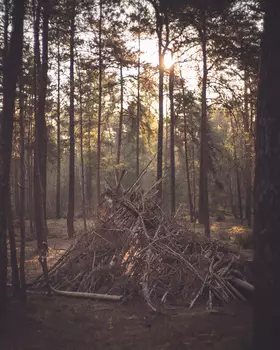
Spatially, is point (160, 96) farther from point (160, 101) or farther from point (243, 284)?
point (243, 284)

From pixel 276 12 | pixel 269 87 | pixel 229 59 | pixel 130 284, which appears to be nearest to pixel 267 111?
pixel 269 87

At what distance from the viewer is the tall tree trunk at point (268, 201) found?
379cm

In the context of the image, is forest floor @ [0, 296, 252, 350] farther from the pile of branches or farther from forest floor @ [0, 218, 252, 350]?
the pile of branches

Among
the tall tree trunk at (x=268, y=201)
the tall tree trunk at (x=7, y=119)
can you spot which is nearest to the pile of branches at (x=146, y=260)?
the tall tree trunk at (x=7, y=119)

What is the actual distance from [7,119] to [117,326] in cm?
404

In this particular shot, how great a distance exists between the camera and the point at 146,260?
23.3ft

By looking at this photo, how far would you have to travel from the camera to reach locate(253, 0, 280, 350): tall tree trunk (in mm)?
3791

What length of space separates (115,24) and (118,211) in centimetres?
1155

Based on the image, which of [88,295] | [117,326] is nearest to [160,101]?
[88,295]

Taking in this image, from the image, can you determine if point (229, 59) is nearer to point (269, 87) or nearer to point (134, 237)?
point (134, 237)

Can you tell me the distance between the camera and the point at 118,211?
29.6ft

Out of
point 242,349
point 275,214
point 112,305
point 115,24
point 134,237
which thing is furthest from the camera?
point 115,24

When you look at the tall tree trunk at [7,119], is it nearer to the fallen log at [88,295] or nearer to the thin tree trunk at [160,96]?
the fallen log at [88,295]

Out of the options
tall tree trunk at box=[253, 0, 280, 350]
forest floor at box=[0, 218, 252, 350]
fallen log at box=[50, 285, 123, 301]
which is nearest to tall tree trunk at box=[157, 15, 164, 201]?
fallen log at box=[50, 285, 123, 301]
